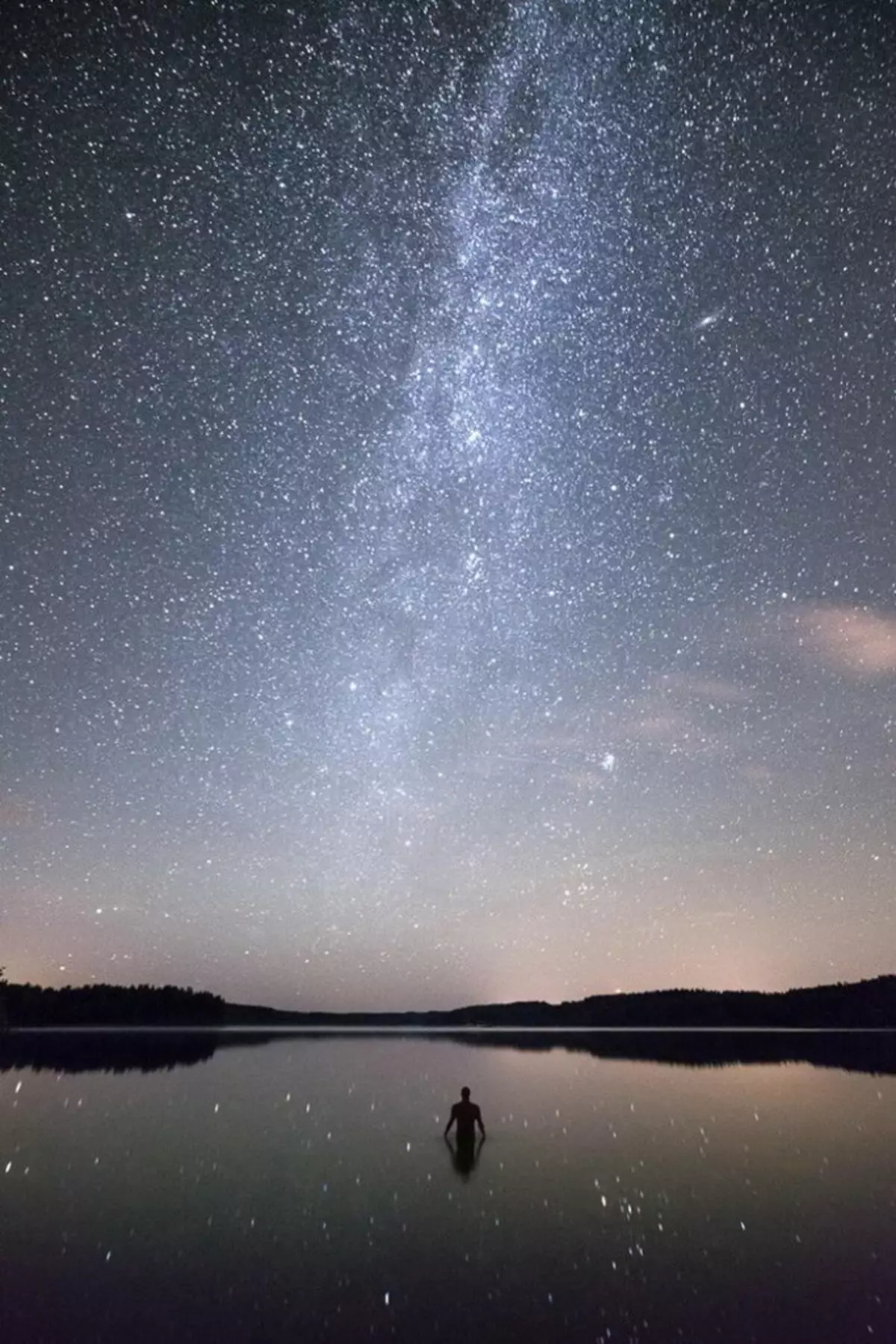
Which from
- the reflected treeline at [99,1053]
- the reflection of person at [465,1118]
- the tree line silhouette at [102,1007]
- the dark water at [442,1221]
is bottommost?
the dark water at [442,1221]

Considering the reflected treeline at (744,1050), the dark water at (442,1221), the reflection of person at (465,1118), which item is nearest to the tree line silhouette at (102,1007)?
the reflected treeline at (744,1050)

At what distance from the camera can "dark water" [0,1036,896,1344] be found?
36.7 ft

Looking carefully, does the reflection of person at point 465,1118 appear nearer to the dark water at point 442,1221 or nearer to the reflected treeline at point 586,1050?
the dark water at point 442,1221

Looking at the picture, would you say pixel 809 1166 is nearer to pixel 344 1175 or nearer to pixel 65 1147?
pixel 344 1175

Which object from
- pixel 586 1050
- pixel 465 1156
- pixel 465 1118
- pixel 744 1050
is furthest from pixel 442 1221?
Result: pixel 586 1050

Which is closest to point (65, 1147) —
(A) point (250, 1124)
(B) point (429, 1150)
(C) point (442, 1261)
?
(A) point (250, 1124)

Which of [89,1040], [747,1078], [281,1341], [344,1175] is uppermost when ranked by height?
[89,1040]

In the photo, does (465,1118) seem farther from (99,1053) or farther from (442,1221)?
(99,1053)

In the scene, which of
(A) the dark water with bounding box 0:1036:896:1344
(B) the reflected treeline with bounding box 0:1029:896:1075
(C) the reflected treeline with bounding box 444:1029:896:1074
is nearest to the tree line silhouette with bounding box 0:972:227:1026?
(B) the reflected treeline with bounding box 0:1029:896:1075

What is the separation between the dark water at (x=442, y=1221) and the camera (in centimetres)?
1118

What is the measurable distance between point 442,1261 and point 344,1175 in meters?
8.93

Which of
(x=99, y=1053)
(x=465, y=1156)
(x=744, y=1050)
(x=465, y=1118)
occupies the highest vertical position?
(x=744, y=1050)

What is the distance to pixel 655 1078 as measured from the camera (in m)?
52.2

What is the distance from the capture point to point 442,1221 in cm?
1667
